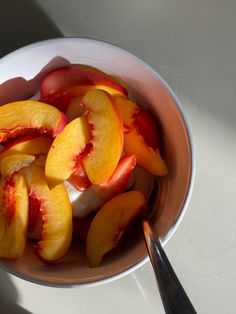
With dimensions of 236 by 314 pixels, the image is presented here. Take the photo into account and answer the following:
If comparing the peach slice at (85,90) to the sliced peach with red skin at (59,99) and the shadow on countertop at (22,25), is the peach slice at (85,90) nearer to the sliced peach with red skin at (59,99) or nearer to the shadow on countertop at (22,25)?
the sliced peach with red skin at (59,99)

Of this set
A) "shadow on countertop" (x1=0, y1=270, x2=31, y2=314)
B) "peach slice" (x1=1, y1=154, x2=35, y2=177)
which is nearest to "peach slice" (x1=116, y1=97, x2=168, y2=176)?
"peach slice" (x1=1, y1=154, x2=35, y2=177)

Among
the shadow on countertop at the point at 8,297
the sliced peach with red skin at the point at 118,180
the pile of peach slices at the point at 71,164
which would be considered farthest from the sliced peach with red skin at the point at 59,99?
the shadow on countertop at the point at 8,297

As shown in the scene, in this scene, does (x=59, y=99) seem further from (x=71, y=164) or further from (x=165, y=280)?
(x=165, y=280)

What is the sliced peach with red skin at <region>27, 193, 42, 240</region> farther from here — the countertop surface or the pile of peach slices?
the countertop surface

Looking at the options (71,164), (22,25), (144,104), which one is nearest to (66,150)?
(71,164)

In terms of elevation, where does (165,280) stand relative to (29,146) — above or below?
below
